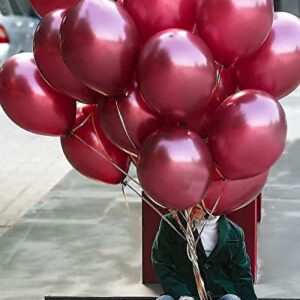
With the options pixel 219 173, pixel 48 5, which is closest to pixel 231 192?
pixel 219 173

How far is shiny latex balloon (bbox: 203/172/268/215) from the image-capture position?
300 cm

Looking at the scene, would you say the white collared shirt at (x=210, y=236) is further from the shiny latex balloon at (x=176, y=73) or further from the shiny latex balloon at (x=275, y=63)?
the shiny latex balloon at (x=176, y=73)

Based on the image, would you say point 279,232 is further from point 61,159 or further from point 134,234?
point 61,159

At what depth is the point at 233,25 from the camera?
106 inches

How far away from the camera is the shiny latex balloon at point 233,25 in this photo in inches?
106

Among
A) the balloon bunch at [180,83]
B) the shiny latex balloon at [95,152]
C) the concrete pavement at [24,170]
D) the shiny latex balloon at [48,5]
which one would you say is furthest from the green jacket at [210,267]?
the concrete pavement at [24,170]

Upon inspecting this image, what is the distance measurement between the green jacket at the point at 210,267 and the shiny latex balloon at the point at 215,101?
2.94 feet

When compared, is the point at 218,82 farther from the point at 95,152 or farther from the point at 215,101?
the point at 95,152

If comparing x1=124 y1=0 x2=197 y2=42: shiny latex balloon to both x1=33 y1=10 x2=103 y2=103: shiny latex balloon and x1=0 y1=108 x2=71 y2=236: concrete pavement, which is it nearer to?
x1=33 y1=10 x2=103 y2=103: shiny latex balloon

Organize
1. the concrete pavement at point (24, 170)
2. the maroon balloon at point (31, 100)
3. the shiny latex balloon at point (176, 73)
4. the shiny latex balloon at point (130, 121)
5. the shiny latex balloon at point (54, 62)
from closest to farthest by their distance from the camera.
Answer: the shiny latex balloon at point (176, 73) → the shiny latex balloon at point (130, 121) → the shiny latex balloon at point (54, 62) → the maroon balloon at point (31, 100) → the concrete pavement at point (24, 170)

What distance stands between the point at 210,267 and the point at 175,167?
1.17m

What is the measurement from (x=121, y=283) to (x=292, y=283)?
0.94 m

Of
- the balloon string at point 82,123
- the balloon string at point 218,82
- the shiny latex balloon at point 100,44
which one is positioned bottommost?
the balloon string at point 82,123

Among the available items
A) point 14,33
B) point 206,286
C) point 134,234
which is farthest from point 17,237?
point 14,33
